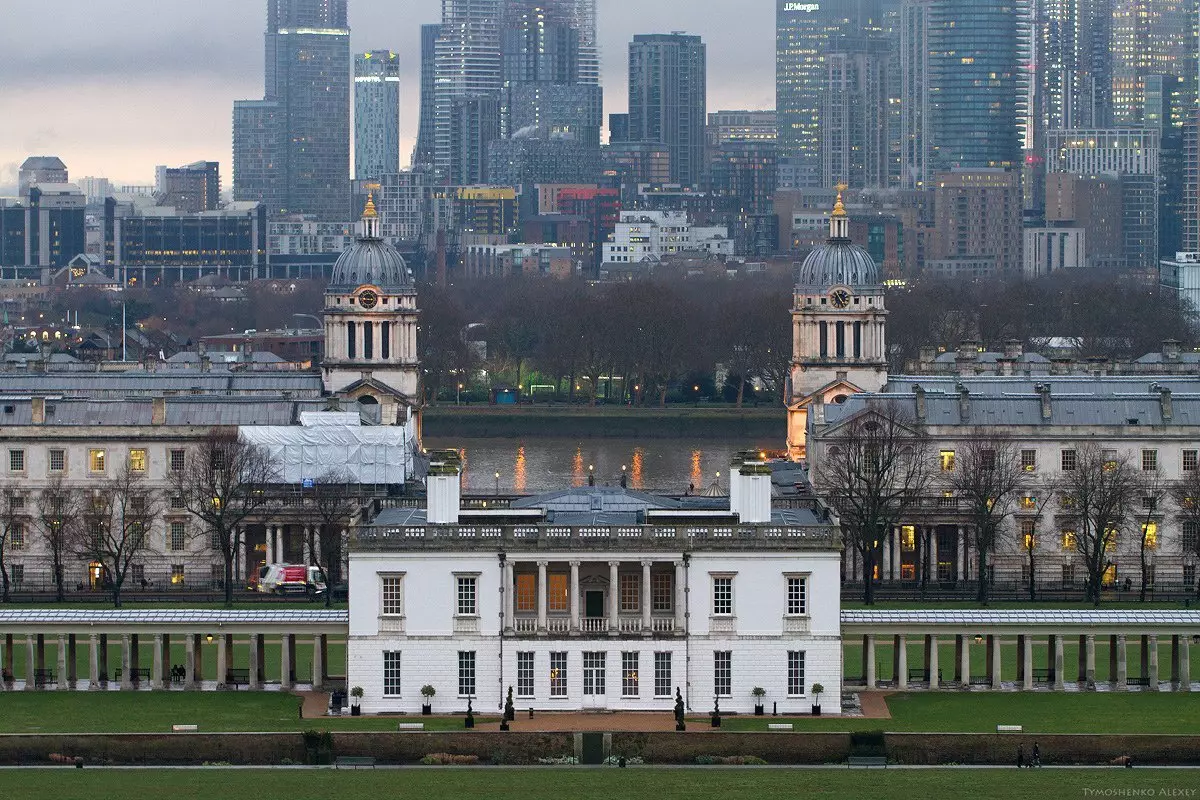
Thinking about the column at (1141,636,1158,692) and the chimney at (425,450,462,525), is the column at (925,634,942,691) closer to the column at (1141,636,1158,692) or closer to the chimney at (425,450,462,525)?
the column at (1141,636,1158,692)

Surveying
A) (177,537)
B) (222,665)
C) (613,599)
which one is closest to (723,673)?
(613,599)

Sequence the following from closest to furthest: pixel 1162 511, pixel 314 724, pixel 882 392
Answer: pixel 314 724 < pixel 1162 511 < pixel 882 392

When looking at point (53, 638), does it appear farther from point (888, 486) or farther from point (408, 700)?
point (888, 486)

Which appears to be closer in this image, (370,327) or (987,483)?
(987,483)

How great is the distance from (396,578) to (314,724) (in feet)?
15.5

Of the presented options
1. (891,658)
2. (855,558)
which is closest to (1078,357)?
(855,558)

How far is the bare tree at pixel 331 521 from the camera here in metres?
109

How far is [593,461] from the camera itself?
547 ft

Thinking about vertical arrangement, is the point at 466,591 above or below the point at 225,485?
below

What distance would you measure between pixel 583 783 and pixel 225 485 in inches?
1652

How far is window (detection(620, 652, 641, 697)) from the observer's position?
278 ft

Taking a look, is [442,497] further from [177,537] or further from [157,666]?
[177,537]

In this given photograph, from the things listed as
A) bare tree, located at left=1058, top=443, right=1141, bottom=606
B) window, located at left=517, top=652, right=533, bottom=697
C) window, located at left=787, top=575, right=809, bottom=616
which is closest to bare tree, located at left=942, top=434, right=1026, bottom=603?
bare tree, located at left=1058, top=443, right=1141, bottom=606

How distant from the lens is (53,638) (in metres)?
93.9
